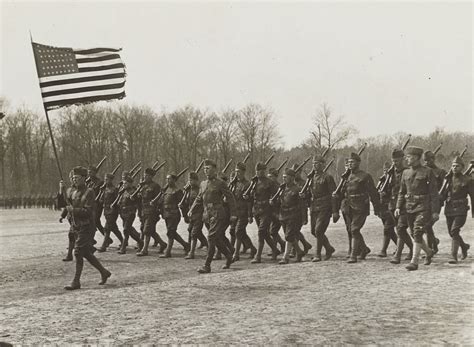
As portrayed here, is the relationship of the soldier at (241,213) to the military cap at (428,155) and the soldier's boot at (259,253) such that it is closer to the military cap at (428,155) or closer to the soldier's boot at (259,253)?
the soldier's boot at (259,253)

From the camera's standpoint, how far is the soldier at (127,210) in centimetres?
1363

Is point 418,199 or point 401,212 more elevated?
point 418,199

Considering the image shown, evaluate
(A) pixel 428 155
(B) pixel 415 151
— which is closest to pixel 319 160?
(A) pixel 428 155

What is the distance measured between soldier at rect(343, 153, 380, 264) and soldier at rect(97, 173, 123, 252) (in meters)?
5.56

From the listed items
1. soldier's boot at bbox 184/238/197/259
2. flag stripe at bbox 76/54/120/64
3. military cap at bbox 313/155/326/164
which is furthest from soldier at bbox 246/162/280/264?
flag stripe at bbox 76/54/120/64

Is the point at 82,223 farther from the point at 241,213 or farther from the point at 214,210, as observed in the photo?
the point at 241,213

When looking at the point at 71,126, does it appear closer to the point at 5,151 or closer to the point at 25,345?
the point at 5,151

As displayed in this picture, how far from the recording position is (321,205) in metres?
11.5

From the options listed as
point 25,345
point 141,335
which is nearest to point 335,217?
point 141,335

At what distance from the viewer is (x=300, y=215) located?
446 inches

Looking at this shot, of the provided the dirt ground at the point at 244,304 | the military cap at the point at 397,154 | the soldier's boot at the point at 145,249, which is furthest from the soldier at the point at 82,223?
the military cap at the point at 397,154

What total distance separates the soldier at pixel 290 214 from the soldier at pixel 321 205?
35 centimetres

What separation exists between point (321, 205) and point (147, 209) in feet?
13.3

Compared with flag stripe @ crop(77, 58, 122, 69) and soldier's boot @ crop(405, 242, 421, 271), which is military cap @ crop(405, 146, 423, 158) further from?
flag stripe @ crop(77, 58, 122, 69)
